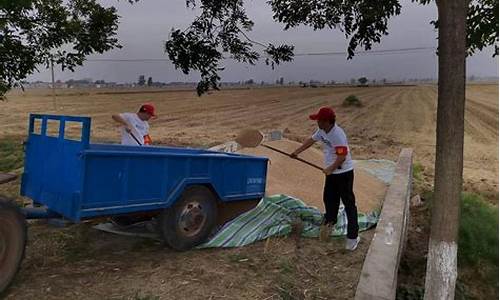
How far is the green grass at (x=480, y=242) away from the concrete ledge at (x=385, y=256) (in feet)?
3.91

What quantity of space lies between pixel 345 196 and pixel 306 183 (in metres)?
3.28

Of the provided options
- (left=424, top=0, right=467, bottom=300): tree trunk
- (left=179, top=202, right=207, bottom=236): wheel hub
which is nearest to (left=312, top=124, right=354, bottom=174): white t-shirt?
(left=179, top=202, right=207, bottom=236): wheel hub

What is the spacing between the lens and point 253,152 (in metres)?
10.2

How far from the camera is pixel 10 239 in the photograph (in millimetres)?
4195

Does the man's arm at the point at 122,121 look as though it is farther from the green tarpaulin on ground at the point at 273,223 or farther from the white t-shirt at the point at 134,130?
the green tarpaulin on ground at the point at 273,223

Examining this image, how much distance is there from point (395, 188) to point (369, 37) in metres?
4.29

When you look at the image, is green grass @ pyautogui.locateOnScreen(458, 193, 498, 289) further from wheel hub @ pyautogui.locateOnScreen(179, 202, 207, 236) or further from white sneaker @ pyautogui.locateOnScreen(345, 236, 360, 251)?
wheel hub @ pyautogui.locateOnScreen(179, 202, 207, 236)

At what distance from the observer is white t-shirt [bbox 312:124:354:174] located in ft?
18.5

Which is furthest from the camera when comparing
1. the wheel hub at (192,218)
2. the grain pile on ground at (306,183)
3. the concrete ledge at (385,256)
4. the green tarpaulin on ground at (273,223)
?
the grain pile on ground at (306,183)

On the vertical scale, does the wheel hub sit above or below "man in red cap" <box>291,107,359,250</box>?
below

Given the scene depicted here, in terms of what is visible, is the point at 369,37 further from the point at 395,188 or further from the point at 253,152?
the point at 253,152

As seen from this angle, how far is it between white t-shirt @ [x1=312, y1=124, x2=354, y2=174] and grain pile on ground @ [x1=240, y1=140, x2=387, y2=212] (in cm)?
200

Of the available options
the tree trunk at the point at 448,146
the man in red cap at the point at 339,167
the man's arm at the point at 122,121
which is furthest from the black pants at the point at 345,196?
the man's arm at the point at 122,121

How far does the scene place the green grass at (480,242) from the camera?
695cm
